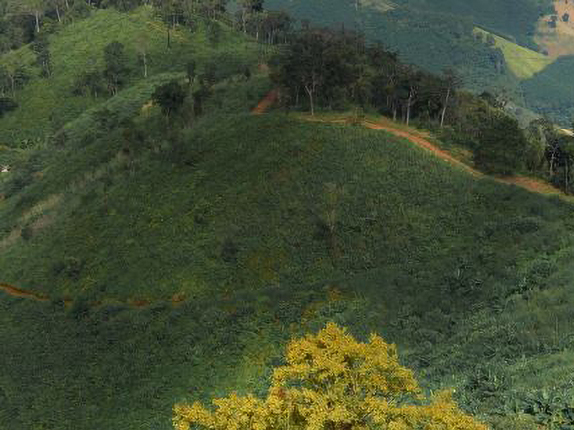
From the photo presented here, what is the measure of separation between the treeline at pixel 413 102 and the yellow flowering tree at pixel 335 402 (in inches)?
2068

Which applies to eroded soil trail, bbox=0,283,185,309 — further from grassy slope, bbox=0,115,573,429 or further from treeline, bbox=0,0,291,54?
treeline, bbox=0,0,291,54

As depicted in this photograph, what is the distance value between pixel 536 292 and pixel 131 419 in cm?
3339

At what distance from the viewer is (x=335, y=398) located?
64.3ft

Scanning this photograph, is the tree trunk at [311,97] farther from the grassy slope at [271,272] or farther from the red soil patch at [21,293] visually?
the red soil patch at [21,293]

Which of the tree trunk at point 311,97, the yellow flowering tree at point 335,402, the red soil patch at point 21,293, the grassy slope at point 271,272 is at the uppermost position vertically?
the yellow flowering tree at point 335,402

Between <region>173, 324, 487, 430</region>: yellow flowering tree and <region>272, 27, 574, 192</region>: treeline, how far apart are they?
172 ft

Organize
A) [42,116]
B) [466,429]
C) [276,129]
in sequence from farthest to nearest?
1. [42,116]
2. [276,129]
3. [466,429]

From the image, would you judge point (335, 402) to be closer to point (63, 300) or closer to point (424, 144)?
point (63, 300)

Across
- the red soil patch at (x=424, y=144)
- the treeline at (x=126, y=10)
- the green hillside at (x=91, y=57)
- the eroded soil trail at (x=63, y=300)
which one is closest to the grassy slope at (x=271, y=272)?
the eroded soil trail at (x=63, y=300)

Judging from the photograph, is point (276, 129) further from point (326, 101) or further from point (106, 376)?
point (106, 376)

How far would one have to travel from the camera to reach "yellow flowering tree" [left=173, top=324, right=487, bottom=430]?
1836 centimetres

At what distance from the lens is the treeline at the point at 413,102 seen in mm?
67812

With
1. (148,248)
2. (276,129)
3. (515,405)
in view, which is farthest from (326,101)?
(515,405)

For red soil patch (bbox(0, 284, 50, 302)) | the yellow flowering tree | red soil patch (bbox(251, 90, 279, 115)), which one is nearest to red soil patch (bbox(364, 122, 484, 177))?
red soil patch (bbox(251, 90, 279, 115))
